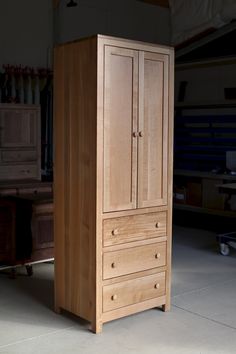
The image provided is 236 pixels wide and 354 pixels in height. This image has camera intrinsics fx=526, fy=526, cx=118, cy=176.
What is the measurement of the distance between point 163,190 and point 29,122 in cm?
276

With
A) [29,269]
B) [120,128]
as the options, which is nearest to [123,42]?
[120,128]

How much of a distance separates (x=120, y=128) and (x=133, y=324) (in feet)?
4.97

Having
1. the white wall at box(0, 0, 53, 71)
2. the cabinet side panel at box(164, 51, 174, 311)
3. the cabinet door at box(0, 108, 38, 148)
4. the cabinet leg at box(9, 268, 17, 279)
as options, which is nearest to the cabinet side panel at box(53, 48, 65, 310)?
the cabinet side panel at box(164, 51, 174, 311)

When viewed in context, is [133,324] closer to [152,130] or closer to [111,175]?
[111,175]

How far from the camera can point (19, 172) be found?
21.3ft

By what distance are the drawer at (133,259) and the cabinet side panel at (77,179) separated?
136mm

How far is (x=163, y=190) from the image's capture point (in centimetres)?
425

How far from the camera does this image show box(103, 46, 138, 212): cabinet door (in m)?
Result: 3.80

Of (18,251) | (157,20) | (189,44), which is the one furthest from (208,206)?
(18,251)

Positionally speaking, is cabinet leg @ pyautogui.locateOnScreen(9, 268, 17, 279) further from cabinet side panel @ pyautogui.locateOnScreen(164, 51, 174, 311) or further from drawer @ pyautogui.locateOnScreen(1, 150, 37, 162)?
cabinet side panel @ pyautogui.locateOnScreen(164, 51, 174, 311)

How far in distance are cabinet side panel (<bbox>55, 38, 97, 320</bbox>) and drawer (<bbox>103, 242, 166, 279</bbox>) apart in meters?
0.14

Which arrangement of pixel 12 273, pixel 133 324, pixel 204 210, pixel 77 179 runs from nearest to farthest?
pixel 77 179
pixel 133 324
pixel 12 273
pixel 204 210

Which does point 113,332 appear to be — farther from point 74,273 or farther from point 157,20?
point 157,20

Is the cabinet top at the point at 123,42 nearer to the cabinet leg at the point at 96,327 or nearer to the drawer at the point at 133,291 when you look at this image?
the drawer at the point at 133,291
